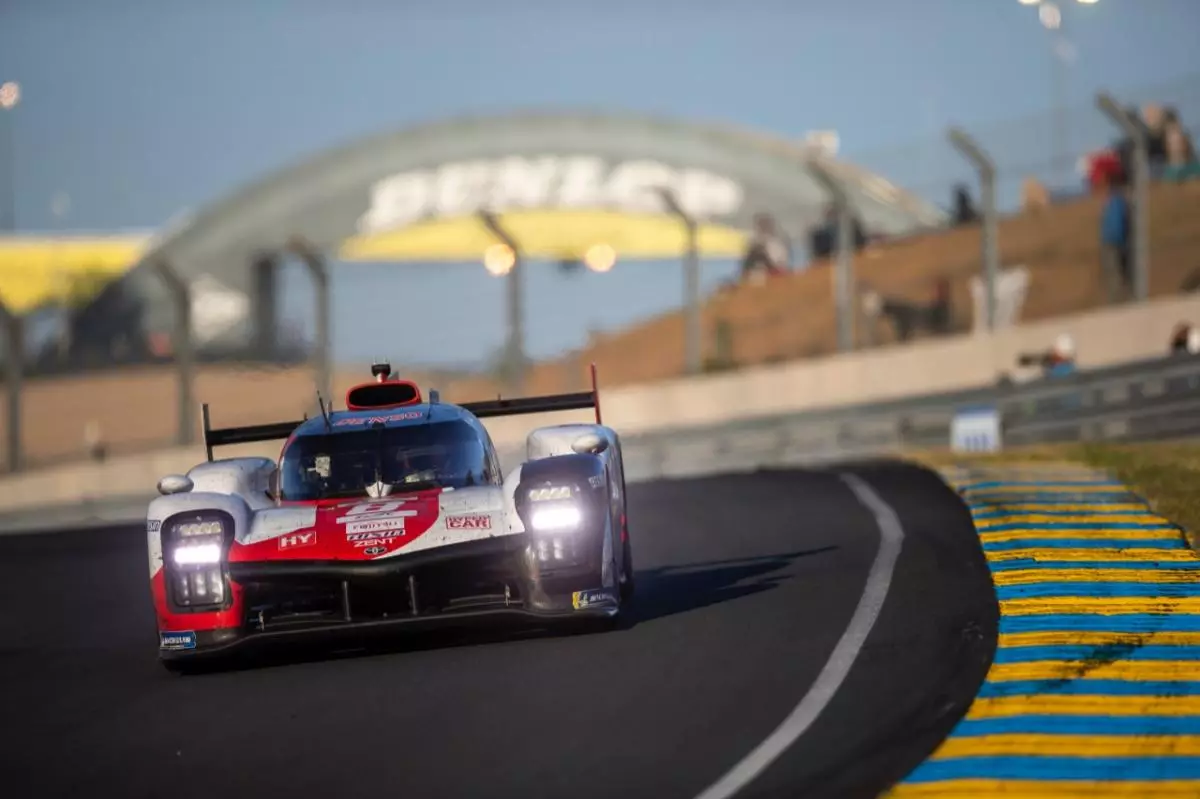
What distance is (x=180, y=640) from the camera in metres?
9.65

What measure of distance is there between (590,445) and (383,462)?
3.98 ft

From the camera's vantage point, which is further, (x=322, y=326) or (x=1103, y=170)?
(x=1103, y=170)

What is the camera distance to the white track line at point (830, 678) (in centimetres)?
655

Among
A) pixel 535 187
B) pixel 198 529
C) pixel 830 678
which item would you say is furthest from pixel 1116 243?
pixel 535 187

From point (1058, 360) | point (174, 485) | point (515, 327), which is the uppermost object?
point (515, 327)

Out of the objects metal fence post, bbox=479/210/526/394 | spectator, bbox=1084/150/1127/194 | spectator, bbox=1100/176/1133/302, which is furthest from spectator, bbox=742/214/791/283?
metal fence post, bbox=479/210/526/394

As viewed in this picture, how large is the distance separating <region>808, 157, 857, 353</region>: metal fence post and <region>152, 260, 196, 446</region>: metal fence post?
23.1 feet

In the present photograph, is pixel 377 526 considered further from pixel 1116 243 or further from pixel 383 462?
pixel 1116 243

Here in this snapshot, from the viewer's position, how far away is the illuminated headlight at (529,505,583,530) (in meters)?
9.62

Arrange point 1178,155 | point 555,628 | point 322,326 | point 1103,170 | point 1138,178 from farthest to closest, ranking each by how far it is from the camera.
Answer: point 1103,170, point 1178,155, point 322,326, point 1138,178, point 555,628

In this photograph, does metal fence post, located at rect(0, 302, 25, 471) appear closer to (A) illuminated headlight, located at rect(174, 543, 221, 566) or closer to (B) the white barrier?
(B) the white barrier

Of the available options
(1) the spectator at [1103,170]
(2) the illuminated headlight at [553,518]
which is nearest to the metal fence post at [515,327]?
(1) the spectator at [1103,170]

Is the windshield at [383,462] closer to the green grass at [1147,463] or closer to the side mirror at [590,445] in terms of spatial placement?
the side mirror at [590,445]

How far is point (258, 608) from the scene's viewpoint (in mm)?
9688
